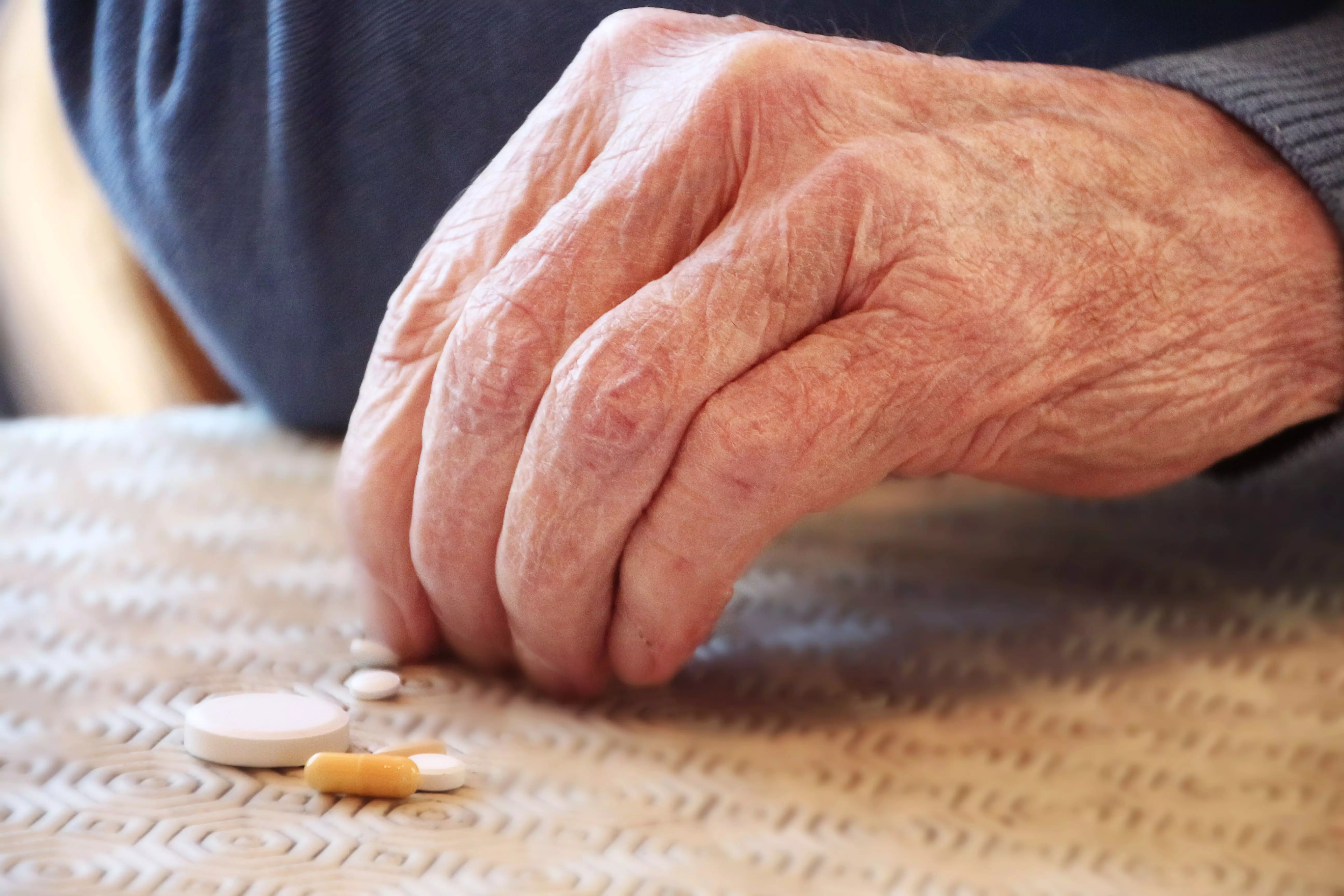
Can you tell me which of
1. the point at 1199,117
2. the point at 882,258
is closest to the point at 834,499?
the point at 882,258

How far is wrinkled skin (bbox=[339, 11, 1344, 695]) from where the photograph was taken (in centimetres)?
43

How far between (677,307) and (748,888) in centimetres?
19

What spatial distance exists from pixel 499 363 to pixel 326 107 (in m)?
0.23

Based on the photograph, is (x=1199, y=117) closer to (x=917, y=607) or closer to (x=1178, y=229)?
(x=1178, y=229)

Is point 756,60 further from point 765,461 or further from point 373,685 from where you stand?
point 373,685

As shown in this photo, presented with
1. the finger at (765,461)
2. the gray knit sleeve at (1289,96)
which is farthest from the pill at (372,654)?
the gray knit sleeve at (1289,96)

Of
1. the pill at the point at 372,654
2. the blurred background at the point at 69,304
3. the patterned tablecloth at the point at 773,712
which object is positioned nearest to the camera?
the patterned tablecloth at the point at 773,712

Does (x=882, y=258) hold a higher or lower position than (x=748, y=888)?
higher

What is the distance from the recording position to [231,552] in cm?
59

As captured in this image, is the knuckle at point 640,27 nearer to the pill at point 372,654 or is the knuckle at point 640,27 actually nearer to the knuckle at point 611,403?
the knuckle at point 611,403

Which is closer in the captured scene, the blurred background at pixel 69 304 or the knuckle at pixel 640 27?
the knuckle at pixel 640 27

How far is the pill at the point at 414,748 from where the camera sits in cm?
43

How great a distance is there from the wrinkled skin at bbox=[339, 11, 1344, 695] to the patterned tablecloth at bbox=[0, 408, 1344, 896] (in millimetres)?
54

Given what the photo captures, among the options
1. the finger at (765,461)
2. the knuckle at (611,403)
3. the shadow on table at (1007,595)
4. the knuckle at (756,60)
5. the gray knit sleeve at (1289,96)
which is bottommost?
the shadow on table at (1007,595)
